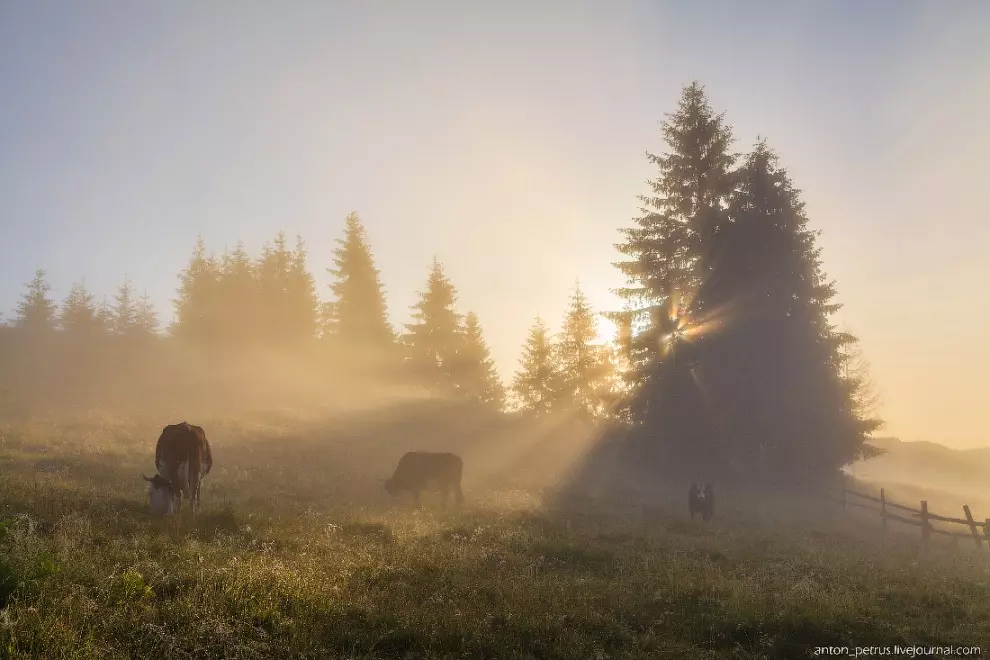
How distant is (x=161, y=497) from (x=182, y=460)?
3.70 feet

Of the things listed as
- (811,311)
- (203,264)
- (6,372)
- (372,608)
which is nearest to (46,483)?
(372,608)

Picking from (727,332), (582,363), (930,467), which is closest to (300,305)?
(582,363)

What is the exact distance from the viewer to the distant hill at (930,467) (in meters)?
55.0

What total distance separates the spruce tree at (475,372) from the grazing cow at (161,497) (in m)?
34.5

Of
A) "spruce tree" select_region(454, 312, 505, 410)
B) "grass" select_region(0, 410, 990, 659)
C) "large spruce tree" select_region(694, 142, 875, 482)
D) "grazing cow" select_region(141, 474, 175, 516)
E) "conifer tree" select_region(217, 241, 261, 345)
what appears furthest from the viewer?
"conifer tree" select_region(217, 241, 261, 345)

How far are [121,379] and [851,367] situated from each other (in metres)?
68.6

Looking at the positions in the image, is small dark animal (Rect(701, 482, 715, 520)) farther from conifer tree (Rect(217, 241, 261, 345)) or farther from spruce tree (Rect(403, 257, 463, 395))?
conifer tree (Rect(217, 241, 261, 345))

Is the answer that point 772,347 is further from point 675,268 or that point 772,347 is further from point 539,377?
point 539,377

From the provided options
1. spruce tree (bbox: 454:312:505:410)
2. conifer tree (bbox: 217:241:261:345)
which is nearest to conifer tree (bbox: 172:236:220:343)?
conifer tree (bbox: 217:241:261:345)

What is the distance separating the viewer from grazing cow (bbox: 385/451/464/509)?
19.5 meters

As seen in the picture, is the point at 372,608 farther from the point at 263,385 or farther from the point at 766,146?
the point at 263,385

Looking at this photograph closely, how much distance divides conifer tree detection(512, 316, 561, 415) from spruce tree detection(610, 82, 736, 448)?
11235 millimetres

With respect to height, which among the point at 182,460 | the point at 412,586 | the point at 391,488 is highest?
the point at 182,460

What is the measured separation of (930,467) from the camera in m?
60.8
